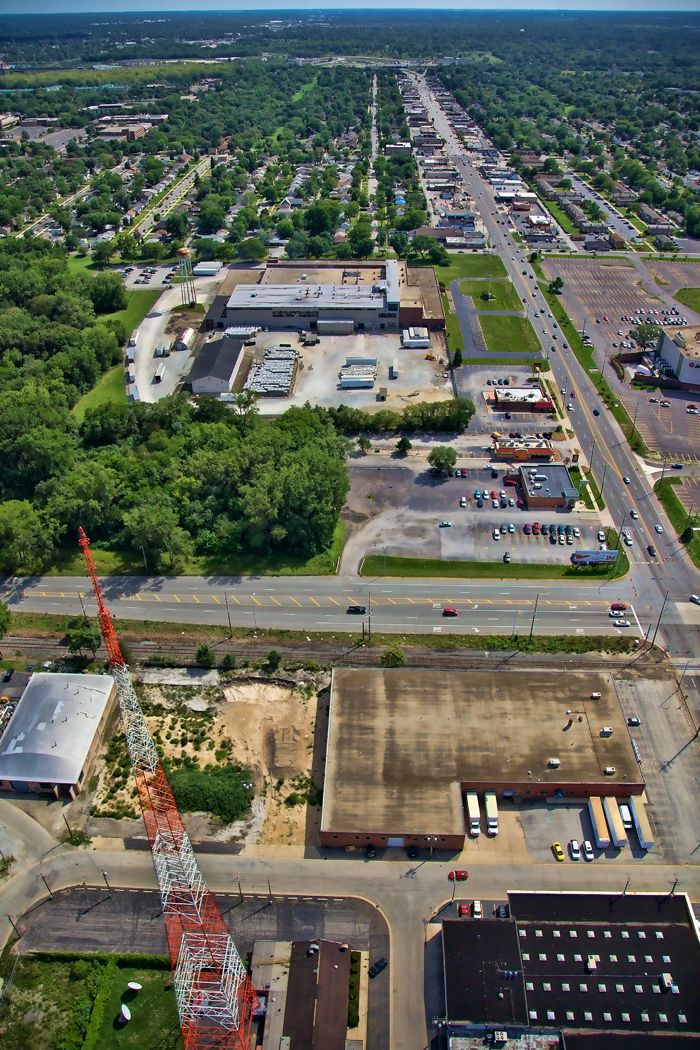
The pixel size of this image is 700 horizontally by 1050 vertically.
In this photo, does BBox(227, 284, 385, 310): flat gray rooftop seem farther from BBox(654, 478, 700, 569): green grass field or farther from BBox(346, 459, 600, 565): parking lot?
BBox(654, 478, 700, 569): green grass field

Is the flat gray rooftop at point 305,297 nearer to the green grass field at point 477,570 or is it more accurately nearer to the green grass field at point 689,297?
the green grass field at point 689,297

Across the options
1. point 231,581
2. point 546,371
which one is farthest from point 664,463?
point 231,581

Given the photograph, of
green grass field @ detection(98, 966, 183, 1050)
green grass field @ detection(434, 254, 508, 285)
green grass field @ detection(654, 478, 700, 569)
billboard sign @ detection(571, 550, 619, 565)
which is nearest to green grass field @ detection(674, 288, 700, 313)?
green grass field @ detection(434, 254, 508, 285)

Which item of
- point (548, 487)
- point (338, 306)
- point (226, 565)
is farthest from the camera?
point (338, 306)

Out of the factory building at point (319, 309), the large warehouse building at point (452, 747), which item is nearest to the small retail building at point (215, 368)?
the factory building at point (319, 309)

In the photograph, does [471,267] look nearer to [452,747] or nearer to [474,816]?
[452,747]

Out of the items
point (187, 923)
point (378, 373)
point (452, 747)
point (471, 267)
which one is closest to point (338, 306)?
point (378, 373)
